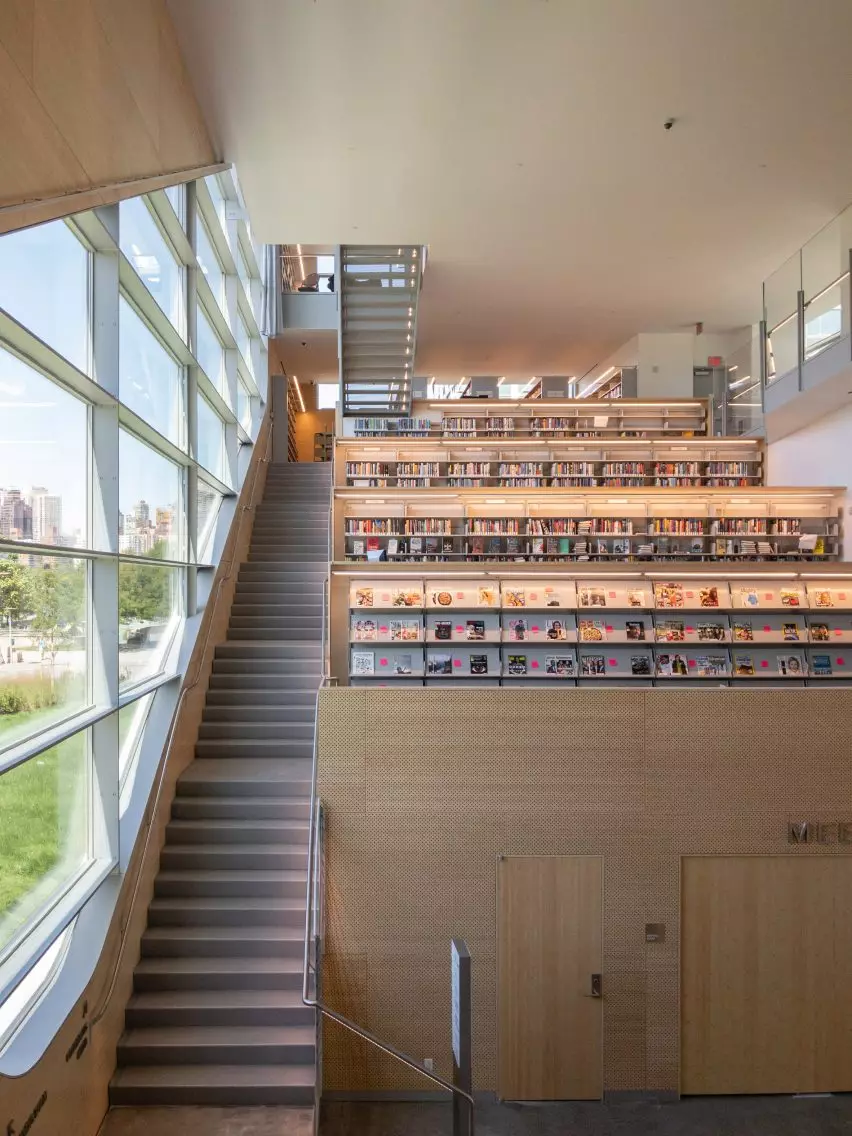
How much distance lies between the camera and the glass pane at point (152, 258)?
16.5ft

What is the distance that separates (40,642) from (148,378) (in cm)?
255

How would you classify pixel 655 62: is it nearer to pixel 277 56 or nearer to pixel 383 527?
pixel 277 56

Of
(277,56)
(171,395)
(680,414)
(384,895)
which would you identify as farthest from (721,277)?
(384,895)

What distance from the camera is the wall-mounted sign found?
5.92m

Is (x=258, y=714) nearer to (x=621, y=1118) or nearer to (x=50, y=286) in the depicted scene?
(x=621, y=1118)

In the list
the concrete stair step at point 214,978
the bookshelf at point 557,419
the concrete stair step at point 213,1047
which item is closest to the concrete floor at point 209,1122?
the concrete stair step at point 213,1047

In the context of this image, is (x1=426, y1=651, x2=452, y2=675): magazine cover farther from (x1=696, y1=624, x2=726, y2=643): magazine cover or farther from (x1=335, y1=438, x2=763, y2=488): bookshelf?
(x1=335, y1=438, x2=763, y2=488): bookshelf

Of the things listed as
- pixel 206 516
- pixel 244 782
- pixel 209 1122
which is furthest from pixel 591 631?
pixel 209 1122

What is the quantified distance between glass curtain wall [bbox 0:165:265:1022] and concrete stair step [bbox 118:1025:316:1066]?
3.75 ft

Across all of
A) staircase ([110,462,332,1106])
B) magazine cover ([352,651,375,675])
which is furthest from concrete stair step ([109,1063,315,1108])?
magazine cover ([352,651,375,675])

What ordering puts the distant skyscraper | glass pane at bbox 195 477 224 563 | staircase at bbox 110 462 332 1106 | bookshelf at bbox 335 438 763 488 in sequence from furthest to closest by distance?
bookshelf at bbox 335 438 763 488 → glass pane at bbox 195 477 224 563 → staircase at bbox 110 462 332 1106 → the distant skyscraper

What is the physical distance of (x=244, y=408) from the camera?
1138 centimetres

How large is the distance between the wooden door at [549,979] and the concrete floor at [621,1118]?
0.63 ft

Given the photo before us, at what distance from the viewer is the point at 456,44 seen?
5.70 m
